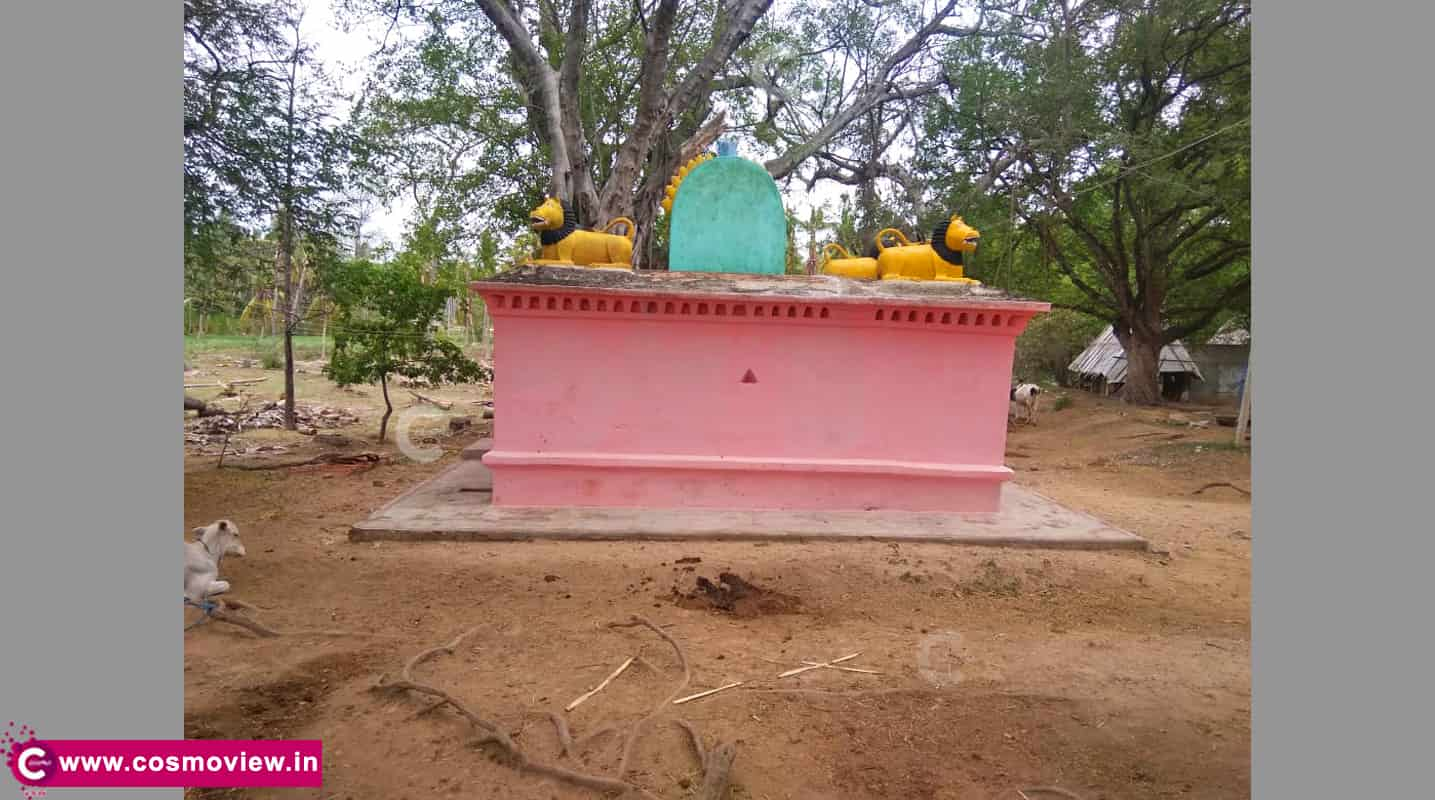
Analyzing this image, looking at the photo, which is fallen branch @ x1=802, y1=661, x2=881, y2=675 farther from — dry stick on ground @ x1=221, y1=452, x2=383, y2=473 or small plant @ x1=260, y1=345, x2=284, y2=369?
small plant @ x1=260, y1=345, x2=284, y2=369

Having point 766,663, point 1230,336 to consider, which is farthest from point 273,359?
point 1230,336

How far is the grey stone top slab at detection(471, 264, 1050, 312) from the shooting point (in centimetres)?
609

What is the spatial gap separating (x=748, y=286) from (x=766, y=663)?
356 cm

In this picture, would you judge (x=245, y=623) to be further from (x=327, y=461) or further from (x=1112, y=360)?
(x=1112, y=360)

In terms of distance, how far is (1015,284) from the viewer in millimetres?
17609

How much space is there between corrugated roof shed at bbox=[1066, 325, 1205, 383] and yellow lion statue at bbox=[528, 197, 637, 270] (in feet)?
57.6

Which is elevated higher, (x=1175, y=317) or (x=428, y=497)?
(x=1175, y=317)

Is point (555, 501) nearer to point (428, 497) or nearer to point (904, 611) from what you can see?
point (428, 497)

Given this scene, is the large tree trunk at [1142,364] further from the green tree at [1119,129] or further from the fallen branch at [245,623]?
the fallen branch at [245,623]

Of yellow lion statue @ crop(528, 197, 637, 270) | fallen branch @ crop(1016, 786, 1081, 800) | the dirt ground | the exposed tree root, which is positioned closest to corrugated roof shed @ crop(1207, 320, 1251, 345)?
the dirt ground

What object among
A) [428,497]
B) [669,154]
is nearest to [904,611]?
[428,497]

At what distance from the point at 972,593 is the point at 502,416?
4.15 m

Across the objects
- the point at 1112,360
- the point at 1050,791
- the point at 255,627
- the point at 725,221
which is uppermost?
the point at 725,221

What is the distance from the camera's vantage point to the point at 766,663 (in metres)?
3.63
